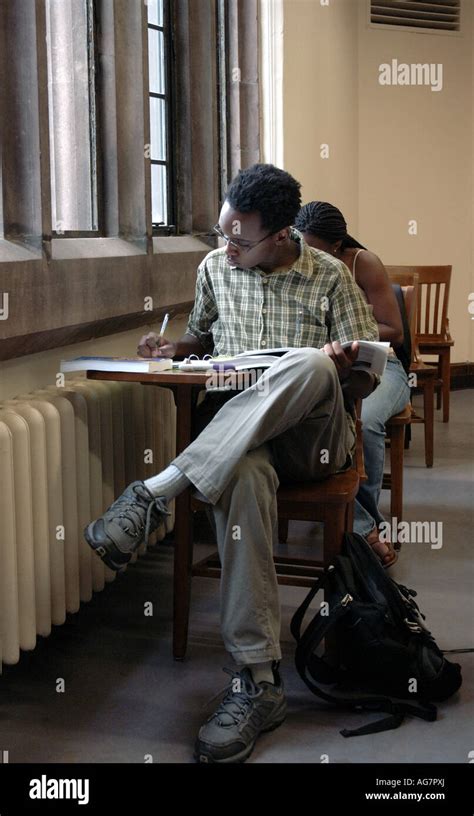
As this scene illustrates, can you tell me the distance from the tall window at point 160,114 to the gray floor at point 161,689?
1426 mm

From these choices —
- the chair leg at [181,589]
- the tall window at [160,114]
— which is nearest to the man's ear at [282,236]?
the chair leg at [181,589]

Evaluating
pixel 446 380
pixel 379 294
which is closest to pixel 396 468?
pixel 379 294

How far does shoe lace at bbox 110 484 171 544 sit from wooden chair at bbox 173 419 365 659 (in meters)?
0.25

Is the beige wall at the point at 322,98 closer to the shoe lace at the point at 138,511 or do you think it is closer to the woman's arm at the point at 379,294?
the woman's arm at the point at 379,294

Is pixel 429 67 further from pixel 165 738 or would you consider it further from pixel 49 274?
pixel 165 738

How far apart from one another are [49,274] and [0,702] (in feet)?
3.39

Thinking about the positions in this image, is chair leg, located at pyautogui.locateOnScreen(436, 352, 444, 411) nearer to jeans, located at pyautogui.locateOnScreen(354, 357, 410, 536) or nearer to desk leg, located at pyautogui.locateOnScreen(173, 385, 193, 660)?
jeans, located at pyautogui.locateOnScreen(354, 357, 410, 536)

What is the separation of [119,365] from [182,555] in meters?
0.51

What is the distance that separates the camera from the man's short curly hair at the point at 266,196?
2566 millimetres

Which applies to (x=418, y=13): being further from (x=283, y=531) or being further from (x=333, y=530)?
(x=333, y=530)

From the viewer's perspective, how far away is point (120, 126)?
10.8ft
